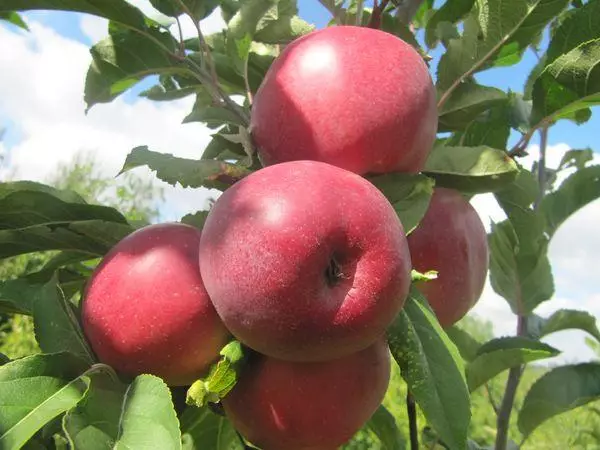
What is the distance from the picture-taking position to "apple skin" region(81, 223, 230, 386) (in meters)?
0.82

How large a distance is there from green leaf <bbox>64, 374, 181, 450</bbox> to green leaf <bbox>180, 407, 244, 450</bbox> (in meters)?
0.25

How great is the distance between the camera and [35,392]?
76 cm

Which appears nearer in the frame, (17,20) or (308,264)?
(308,264)

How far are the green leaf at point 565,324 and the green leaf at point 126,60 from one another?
1.01 metres

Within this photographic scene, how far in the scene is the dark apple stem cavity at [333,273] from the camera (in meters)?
0.74

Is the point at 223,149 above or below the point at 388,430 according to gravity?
above

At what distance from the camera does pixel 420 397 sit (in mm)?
795

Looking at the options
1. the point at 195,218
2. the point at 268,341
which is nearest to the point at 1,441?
the point at 268,341

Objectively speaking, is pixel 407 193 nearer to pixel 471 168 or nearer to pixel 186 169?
pixel 471 168

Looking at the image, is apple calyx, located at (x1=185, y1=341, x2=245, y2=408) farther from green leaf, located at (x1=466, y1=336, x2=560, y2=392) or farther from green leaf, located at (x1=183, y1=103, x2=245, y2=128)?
green leaf, located at (x1=466, y1=336, x2=560, y2=392)

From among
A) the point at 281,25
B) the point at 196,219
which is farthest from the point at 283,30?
the point at 196,219

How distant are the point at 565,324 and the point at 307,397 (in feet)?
3.09

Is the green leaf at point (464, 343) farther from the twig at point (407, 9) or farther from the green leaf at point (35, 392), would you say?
the green leaf at point (35, 392)

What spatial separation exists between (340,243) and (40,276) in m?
0.59
